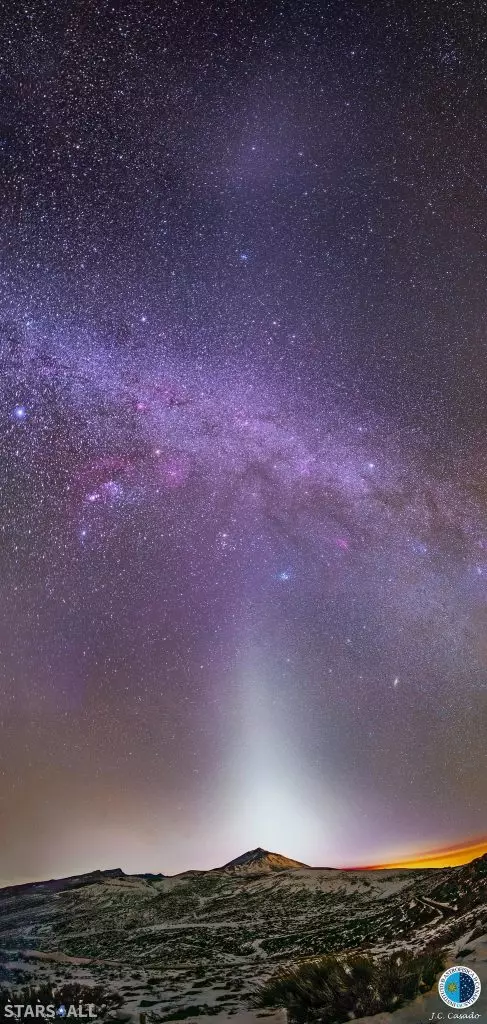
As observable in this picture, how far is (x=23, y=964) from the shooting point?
1133cm

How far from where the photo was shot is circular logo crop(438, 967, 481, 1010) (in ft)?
23.8

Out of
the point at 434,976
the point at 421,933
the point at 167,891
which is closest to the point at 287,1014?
the point at 434,976

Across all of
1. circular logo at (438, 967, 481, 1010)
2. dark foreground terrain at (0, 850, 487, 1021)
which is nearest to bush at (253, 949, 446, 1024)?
circular logo at (438, 967, 481, 1010)

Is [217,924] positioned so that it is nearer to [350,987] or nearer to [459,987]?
[350,987]

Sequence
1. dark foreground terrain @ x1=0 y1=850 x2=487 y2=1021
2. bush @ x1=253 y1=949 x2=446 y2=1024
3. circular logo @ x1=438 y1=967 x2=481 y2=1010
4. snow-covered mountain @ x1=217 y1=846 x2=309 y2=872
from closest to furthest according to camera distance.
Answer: circular logo @ x1=438 y1=967 x2=481 y2=1010 → bush @ x1=253 y1=949 x2=446 y2=1024 → dark foreground terrain @ x1=0 y1=850 x2=487 y2=1021 → snow-covered mountain @ x1=217 y1=846 x2=309 y2=872

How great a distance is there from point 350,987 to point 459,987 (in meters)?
1.54

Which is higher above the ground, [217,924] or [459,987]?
[459,987]

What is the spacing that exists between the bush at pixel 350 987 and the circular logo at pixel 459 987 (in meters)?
0.29

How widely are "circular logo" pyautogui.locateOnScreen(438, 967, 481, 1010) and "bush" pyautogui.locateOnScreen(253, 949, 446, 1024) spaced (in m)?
0.29

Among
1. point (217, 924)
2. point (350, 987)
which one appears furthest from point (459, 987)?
point (217, 924)

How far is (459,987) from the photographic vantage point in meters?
7.51

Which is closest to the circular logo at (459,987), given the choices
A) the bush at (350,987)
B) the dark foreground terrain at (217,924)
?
the bush at (350,987)

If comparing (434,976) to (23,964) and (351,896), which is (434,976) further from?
(351,896)

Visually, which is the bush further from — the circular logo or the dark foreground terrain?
the dark foreground terrain
